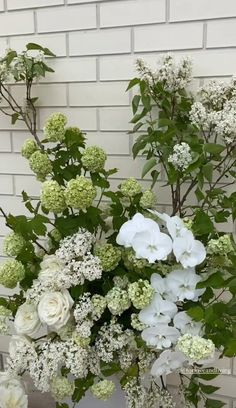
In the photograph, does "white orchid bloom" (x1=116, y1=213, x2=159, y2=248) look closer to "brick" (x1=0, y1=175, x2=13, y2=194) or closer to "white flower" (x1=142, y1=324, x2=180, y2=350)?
"white flower" (x1=142, y1=324, x2=180, y2=350)

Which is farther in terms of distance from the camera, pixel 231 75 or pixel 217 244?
pixel 231 75

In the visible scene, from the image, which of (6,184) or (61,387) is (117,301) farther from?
(6,184)

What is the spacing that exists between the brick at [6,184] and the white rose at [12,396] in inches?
20.8

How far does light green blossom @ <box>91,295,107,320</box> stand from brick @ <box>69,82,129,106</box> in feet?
1.63

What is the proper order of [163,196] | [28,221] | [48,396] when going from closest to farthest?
[28,221] < [163,196] < [48,396]

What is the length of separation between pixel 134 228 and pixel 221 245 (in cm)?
16

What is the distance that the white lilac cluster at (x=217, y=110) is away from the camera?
94 cm

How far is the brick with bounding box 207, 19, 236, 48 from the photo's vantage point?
1.05 m

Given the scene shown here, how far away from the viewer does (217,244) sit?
0.89 meters

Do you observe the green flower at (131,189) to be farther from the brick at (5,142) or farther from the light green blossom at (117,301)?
the brick at (5,142)

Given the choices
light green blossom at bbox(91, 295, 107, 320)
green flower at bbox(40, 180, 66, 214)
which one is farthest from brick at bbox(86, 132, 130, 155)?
light green blossom at bbox(91, 295, 107, 320)

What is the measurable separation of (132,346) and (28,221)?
0.31 m

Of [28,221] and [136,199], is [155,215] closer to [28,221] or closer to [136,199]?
[136,199]

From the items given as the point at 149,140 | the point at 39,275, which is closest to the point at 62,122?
the point at 149,140
